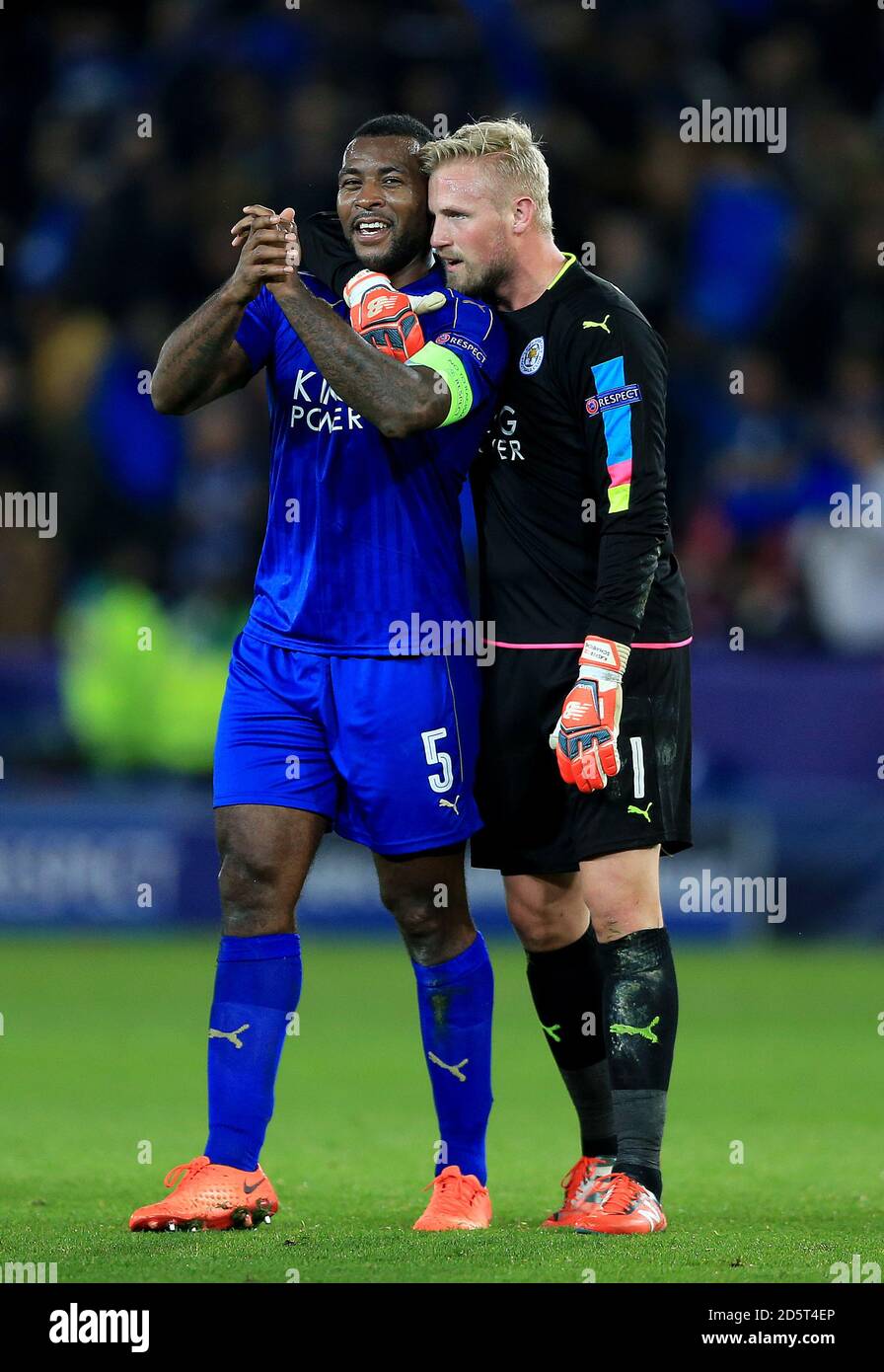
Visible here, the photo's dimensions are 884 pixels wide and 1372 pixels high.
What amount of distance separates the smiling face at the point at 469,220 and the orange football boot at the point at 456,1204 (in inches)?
84.7

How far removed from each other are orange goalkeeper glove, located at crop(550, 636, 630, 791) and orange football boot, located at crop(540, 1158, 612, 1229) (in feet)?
3.21

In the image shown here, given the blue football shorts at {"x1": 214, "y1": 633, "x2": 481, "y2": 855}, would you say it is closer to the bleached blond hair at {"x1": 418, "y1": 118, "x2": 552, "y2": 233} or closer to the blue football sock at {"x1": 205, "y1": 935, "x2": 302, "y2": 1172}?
the blue football sock at {"x1": 205, "y1": 935, "x2": 302, "y2": 1172}

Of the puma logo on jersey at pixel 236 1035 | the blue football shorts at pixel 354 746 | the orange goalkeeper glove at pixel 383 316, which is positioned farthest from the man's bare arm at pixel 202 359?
the puma logo on jersey at pixel 236 1035

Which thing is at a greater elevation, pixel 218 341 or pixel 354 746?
pixel 218 341

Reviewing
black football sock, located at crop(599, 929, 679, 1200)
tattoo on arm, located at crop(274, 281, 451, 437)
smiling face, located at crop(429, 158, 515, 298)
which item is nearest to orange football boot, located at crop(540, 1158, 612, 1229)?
black football sock, located at crop(599, 929, 679, 1200)

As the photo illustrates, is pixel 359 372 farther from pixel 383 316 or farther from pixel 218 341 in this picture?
pixel 218 341

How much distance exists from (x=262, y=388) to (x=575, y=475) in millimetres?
8011

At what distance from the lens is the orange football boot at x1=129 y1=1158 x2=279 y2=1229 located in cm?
472

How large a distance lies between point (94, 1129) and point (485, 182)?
10.5ft

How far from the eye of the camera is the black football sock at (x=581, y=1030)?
5273 mm

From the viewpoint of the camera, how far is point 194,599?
1231cm

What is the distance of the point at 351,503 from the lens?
507cm

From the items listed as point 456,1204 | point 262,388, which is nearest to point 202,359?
point 456,1204

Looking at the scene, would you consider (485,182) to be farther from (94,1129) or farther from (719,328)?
(719,328)
